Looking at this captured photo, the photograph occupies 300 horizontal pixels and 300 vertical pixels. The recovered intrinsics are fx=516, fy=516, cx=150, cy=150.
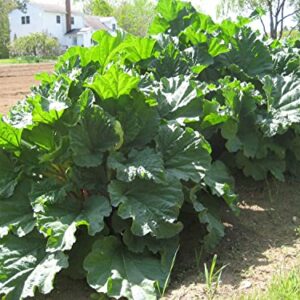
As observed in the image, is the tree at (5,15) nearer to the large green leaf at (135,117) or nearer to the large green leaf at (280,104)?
the large green leaf at (280,104)

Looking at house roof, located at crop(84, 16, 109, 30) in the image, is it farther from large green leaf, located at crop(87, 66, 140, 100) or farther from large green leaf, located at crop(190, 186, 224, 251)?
large green leaf, located at crop(190, 186, 224, 251)

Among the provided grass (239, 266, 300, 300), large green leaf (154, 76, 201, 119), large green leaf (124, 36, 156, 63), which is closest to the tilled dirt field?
large green leaf (124, 36, 156, 63)

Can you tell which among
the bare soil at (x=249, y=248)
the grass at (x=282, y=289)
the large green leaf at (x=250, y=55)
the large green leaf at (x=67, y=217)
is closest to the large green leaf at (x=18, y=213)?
the large green leaf at (x=67, y=217)

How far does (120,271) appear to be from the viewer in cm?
276

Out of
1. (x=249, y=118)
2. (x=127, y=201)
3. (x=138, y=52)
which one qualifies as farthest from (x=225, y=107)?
(x=127, y=201)

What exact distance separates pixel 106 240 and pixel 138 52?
1.83 metres

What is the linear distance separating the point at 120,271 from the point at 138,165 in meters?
0.59

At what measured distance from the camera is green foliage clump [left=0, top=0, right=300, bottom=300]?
2756 millimetres

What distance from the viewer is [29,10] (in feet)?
→ 194

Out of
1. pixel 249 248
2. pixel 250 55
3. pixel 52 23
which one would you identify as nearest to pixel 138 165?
pixel 249 248

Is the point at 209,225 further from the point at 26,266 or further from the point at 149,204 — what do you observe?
the point at 26,266

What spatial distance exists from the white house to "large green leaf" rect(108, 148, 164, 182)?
54442 millimetres

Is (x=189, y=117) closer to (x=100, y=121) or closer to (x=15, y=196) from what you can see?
(x=100, y=121)

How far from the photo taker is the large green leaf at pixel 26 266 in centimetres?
265
